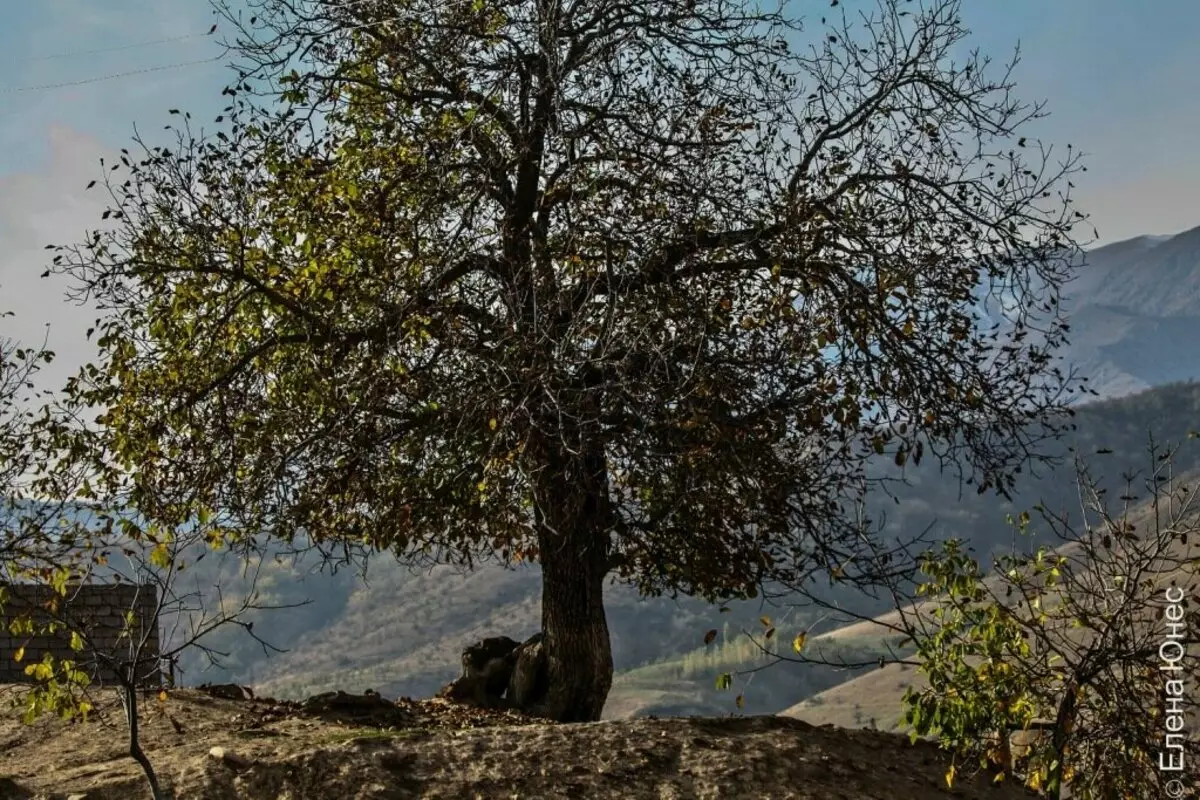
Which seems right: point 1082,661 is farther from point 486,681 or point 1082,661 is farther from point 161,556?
point 486,681

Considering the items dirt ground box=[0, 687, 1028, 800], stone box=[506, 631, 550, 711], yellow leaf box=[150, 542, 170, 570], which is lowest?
dirt ground box=[0, 687, 1028, 800]

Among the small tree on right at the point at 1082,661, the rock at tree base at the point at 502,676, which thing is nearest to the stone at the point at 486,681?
the rock at tree base at the point at 502,676

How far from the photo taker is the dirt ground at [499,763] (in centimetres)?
1125

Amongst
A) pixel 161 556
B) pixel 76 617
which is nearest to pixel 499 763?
pixel 161 556

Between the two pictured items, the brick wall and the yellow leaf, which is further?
the brick wall

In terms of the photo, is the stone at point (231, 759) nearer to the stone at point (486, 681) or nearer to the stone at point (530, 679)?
the stone at point (530, 679)

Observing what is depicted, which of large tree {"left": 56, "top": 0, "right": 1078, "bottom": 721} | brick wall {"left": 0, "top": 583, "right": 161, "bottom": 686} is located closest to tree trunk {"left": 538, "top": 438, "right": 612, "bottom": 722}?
large tree {"left": 56, "top": 0, "right": 1078, "bottom": 721}

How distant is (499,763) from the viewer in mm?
11672

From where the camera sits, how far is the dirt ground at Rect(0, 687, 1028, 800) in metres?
11.2

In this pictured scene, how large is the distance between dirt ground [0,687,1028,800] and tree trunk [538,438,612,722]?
2.94 metres

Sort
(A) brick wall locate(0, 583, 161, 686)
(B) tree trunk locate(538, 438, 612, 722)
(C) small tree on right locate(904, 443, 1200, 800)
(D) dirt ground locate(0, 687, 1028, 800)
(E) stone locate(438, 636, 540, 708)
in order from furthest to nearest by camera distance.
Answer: (A) brick wall locate(0, 583, 161, 686) → (E) stone locate(438, 636, 540, 708) → (B) tree trunk locate(538, 438, 612, 722) → (C) small tree on right locate(904, 443, 1200, 800) → (D) dirt ground locate(0, 687, 1028, 800)

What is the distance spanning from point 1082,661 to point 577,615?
7023 millimetres

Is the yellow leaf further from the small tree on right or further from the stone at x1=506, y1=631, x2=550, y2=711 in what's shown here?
the stone at x1=506, y1=631, x2=550, y2=711

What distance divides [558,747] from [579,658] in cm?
478
